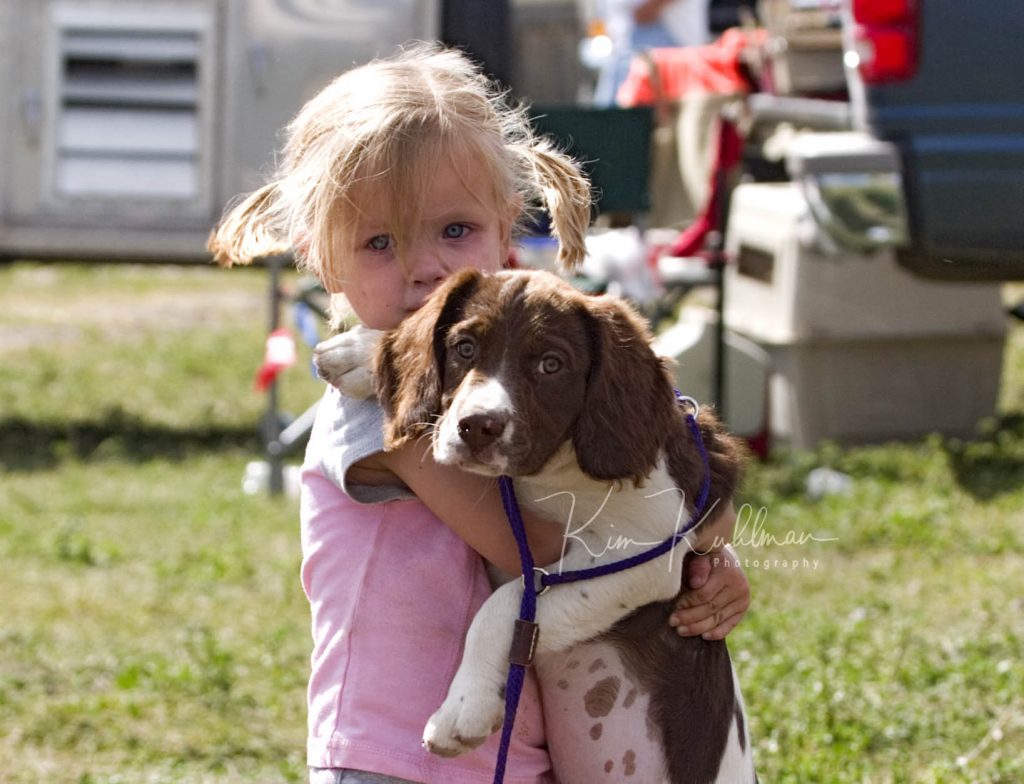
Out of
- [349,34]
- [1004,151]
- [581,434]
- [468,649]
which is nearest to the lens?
[581,434]

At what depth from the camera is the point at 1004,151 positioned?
20.9 feet

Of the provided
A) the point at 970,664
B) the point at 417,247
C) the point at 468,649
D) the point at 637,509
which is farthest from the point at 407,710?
the point at 970,664

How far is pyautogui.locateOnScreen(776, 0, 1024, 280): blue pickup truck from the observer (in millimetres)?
6367

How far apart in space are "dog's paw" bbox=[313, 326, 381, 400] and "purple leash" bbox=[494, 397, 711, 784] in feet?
0.84

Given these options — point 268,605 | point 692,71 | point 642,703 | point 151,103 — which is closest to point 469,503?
point 642,703

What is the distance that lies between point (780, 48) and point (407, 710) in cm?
655

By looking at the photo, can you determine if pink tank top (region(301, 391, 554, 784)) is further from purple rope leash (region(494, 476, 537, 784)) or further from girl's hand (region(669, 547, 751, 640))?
girl's hand (region(669, 547, 751, 640))

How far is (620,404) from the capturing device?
203cm

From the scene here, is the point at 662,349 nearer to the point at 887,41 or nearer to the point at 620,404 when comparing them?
the point at 620,404

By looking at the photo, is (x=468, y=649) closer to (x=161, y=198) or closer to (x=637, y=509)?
(x=637, y=509)

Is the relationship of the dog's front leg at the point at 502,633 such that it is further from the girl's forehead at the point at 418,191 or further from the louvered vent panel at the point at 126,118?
the louvered vent panel at the point at 126,118

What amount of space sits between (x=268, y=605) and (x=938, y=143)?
326 centimetres

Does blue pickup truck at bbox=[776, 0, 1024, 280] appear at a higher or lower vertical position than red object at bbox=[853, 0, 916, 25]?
lower

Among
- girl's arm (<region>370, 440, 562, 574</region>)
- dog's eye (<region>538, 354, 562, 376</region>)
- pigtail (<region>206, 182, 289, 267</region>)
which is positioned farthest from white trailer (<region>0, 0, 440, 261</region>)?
dog's eye (<region>538, 354, 562, 376</region>)
